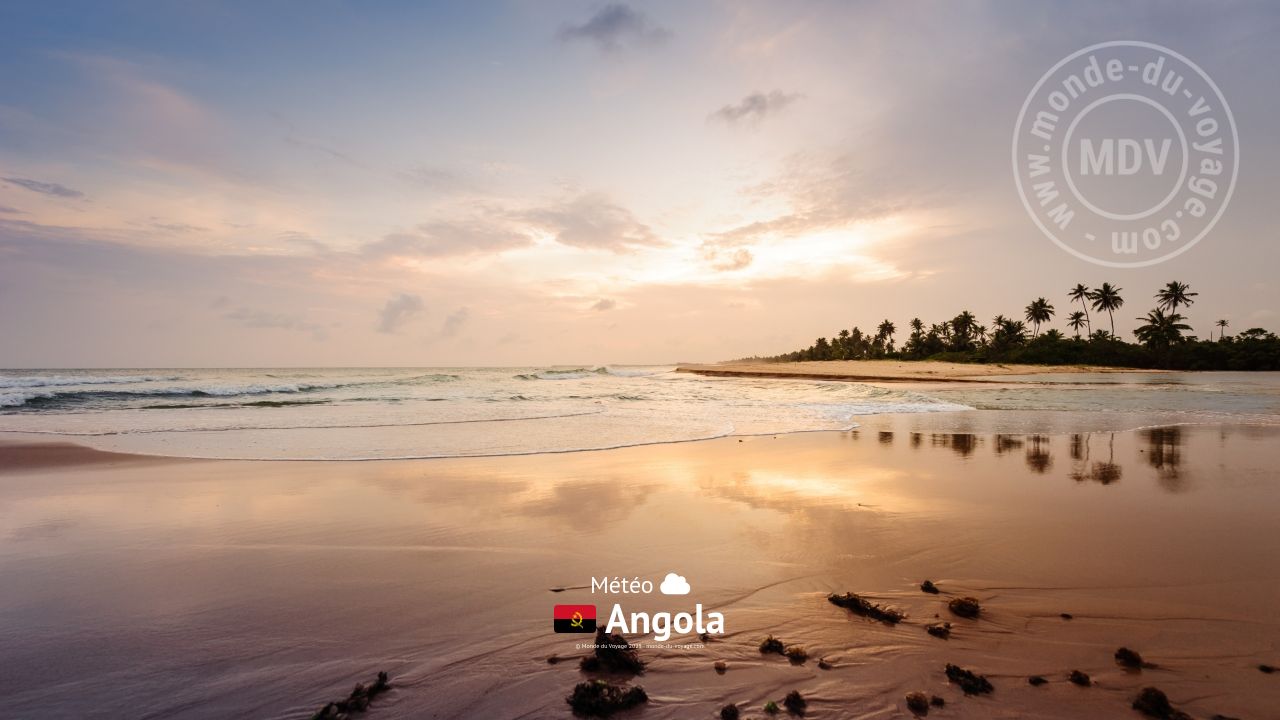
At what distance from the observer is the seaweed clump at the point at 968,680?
2.82 metres

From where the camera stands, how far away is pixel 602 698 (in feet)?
9.06

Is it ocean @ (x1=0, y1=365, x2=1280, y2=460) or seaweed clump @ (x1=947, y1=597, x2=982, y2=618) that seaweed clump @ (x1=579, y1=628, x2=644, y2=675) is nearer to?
seaweed clump @ (x1=947, y1=597, x2=982, y2=618)

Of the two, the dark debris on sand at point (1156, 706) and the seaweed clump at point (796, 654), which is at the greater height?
the dark debris on sand at point (1156, 706)

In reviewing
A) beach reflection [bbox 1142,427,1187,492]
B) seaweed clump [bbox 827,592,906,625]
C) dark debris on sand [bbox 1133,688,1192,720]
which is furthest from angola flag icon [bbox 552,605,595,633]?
beach reflection [bbox 1142,427,1187,492]

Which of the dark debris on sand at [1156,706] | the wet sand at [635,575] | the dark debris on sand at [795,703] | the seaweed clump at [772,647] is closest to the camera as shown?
the dark debris on sand at [1156,706]

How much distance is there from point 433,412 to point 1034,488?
57.8ft

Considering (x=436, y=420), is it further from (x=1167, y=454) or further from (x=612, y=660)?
(x=1167, y=454)

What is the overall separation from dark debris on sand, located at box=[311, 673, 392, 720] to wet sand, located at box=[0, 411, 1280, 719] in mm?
92

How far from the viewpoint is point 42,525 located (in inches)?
241

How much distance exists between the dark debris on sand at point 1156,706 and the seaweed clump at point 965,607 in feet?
3.19

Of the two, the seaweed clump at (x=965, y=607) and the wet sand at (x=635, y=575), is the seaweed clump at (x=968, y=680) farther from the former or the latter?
the seaweed clump at (x=965, y=607)

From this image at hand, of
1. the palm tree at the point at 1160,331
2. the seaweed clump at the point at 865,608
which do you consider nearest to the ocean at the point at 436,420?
the seaweed clump at the point at 865,608

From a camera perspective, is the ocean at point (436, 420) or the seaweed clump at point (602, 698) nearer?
the seaweed clump at point (602, 698)

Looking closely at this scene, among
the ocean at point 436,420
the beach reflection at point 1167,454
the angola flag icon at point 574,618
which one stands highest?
the beach reflection at point 1167,454
